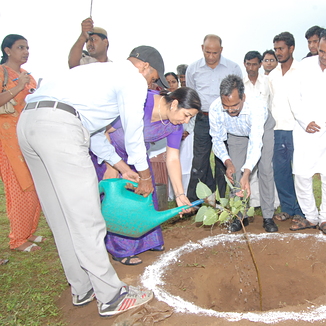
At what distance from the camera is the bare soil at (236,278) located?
2486 millimetres

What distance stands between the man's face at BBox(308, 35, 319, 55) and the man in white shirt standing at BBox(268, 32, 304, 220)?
0.57m

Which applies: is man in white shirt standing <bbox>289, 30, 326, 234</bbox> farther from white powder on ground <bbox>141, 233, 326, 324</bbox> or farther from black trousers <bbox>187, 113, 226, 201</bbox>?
black trousers <bbox>187, 113, 226, 201</bbox>

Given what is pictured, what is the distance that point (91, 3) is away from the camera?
412 cm

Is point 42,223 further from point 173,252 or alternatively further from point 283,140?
point 283,140

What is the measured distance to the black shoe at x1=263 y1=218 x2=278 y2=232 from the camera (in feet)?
12.8

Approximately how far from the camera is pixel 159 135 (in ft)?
9.86

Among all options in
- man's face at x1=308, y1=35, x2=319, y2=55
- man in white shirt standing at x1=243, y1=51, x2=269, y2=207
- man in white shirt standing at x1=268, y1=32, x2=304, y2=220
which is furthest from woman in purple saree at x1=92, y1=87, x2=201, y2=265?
man's face at x1=308, y1=35, x2=319, y2=55

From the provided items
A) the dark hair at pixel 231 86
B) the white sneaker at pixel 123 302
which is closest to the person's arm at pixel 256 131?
the dark hair at pixel 231 86

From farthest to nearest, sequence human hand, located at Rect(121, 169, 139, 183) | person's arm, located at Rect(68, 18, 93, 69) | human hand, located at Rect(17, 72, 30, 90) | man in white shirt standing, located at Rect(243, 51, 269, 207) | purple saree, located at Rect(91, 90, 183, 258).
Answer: man in white shirt standing, located at Rect(243, 51, 269, 207), person's arm, located at Rect(68, 18, 93, 69), human hand, located at Rect(17, 72, 30, 90), purple saree, located at Rect(91, 90, 183, 258), human hand, located at Rect(121, 169, 139, 183)

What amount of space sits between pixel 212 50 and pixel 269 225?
2338mm

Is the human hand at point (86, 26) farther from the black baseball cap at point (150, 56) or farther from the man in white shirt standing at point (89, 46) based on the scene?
the black baseball cap at point (150, 56)

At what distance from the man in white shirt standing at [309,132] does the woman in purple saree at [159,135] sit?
61.7 inches

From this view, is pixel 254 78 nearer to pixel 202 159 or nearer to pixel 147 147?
pixel 202 159

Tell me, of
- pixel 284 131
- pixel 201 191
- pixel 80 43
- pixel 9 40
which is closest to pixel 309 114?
pixel 284 131
